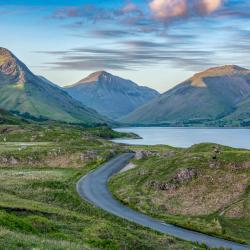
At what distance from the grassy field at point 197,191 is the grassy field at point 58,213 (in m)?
12.4

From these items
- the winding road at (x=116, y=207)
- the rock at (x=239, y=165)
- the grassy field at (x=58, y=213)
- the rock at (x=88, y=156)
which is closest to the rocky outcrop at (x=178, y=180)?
the rock at (x=239, y=165)

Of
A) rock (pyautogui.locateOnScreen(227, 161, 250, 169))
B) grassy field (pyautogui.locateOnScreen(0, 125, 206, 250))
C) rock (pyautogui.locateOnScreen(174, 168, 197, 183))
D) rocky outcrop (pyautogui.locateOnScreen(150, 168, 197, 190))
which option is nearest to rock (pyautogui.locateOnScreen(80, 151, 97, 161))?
grassy field (pyautogui.locateOnScreen(0, 125, 206, 250))

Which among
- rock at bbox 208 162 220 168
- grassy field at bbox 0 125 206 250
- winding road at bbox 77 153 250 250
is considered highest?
rock at bbox 208 162 220 168

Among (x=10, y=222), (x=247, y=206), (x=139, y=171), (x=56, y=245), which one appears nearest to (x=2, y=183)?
(x=139, y=171)

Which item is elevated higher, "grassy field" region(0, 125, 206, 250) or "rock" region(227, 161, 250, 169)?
"rock" region(227, 161, 250, 169)

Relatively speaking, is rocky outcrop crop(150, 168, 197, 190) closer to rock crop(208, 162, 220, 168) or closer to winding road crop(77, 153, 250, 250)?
rock crop(208, 162, 220, 168)

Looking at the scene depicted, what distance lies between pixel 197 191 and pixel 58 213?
38494 mm

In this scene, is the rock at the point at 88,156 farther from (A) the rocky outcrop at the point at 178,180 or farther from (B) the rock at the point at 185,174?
(B) the rock at the point at 185,174

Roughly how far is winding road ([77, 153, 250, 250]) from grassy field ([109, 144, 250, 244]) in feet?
7.59

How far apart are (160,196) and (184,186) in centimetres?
557

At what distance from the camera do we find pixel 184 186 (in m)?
94.4

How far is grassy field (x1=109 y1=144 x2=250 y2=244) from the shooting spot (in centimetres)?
7722

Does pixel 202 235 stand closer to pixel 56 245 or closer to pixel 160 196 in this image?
pixel 160 196

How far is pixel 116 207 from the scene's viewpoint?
8319cm
